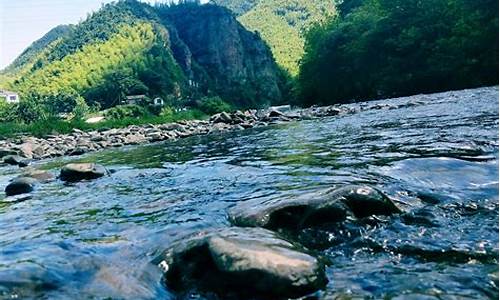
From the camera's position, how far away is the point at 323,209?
3.08 metres

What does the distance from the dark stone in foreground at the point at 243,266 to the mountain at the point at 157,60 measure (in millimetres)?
73202

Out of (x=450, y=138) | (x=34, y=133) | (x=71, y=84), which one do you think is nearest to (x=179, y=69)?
(x=71, y=84)

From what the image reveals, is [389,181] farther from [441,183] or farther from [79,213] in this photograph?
[79,213]

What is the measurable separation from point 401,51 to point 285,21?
120763 millimetres

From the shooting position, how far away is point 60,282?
239 cm

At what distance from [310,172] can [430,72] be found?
31517 millimetres

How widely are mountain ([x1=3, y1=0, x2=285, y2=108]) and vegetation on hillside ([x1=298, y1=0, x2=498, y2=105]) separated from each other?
123 ft

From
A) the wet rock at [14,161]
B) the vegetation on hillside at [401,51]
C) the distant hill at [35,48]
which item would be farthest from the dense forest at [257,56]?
the wet rock at [14,161]

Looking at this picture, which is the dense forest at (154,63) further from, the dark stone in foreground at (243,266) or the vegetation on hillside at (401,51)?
the dark stone in foreground at (243,266)

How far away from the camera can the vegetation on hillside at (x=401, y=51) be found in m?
30.3

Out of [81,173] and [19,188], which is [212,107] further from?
[19,188]

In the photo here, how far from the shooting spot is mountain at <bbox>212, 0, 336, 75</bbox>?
132887 mm

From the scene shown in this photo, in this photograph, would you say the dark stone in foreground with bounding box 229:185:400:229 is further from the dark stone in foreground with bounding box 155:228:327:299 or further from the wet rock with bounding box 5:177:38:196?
the wet rock with bounding box 5:177:38:196

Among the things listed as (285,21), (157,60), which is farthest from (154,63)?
(285,21)
